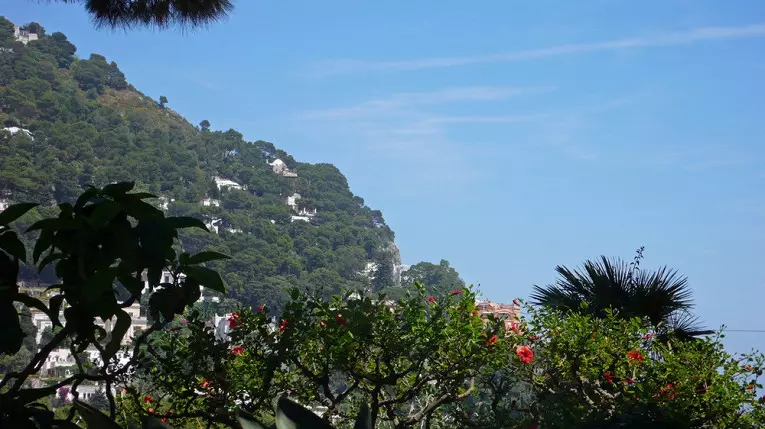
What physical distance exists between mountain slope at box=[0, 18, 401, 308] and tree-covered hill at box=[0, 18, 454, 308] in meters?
0.13

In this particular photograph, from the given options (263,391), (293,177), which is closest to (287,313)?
(263,391)

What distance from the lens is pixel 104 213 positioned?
1552mm

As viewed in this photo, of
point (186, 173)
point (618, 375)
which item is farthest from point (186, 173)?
point (618, 375)

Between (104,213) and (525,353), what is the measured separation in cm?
211

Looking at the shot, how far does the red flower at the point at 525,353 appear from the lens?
331cm

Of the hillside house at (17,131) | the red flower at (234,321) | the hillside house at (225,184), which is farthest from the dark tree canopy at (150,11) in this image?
the hillside house at (225,184)

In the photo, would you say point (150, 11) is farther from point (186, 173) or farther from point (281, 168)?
point (281, 168)

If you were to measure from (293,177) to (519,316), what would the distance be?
113670mm

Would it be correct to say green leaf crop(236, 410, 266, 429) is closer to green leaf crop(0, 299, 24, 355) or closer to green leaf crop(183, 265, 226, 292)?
green leaf crop(183, 265, 226, 292)

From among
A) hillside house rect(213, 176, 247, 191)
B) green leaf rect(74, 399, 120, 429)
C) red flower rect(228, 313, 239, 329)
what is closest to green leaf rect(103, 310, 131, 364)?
green leaf rect(74, 399, 120, 429)

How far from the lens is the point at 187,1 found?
4.28 meters

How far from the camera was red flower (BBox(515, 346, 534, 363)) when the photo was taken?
10.9 feet

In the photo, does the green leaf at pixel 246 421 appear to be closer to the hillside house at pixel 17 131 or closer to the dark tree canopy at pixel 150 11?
the dark tree canopy at pixel 150 11

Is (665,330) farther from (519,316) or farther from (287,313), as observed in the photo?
(287,313)
